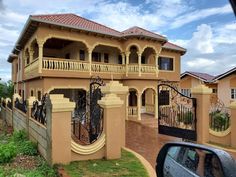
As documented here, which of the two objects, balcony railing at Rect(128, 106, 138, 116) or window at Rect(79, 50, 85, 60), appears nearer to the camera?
balcony railing at Rect(128, 106, 138, 116)

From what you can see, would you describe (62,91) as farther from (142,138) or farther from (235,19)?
(235,19)

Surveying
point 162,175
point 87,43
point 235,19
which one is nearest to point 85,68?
point 87,43

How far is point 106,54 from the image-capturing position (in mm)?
22344

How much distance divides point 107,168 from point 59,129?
1547mm

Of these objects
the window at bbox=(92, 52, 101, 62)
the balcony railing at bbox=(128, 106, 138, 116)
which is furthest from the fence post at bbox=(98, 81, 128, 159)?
the window at bbox=(92, 52, 101, 62)

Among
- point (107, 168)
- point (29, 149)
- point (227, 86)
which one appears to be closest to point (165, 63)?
point (227, 86)

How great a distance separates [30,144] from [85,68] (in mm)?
10045

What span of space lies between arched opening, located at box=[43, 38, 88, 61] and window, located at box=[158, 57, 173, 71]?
7.54 meters

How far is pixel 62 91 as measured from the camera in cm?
2166

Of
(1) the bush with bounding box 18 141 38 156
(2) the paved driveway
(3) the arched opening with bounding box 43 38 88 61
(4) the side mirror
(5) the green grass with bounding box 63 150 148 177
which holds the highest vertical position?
(3) the arched opening with bounding box 43 38 88 61

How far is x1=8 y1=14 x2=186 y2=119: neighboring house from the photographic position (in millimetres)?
16875

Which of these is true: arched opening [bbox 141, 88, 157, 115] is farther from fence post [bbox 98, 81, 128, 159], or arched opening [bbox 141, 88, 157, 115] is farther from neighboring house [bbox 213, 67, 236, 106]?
fence post [bbox 98, 81, 128, 159]

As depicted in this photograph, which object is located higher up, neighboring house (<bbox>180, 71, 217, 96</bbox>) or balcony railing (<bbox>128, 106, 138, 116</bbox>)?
neighboring house (<bbox>180, 71, 217, 96</bbox>)

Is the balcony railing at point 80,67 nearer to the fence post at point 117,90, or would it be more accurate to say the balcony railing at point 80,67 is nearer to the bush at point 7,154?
the fence post at point 117,90
